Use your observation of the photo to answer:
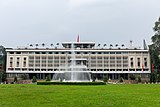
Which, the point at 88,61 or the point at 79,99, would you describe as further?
the point at 88,61

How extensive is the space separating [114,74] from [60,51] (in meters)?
22.7

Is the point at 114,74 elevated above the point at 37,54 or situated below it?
below

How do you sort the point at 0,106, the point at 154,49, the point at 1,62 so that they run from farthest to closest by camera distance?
1. the point at 1,62
2. the point at 154,49
3. the point at 0,106

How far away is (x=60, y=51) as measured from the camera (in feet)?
349

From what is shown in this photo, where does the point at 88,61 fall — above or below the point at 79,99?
above

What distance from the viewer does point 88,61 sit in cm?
10575

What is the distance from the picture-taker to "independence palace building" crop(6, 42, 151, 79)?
342 feet

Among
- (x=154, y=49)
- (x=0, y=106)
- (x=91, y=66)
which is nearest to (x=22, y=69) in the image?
(x=91, y=66)

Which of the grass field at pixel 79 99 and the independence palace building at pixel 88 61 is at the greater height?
the independence palace building at pixel 88 61

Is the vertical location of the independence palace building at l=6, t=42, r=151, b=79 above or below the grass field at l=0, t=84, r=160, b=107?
above

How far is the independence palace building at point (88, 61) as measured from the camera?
342 ft

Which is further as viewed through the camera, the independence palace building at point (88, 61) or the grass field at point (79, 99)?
the independence palace building at point (88, 61)

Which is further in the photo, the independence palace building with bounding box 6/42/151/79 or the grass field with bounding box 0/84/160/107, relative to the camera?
the independence palace building with bounding box 6/42/151/79

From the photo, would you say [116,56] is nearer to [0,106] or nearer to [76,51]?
[76,51]
